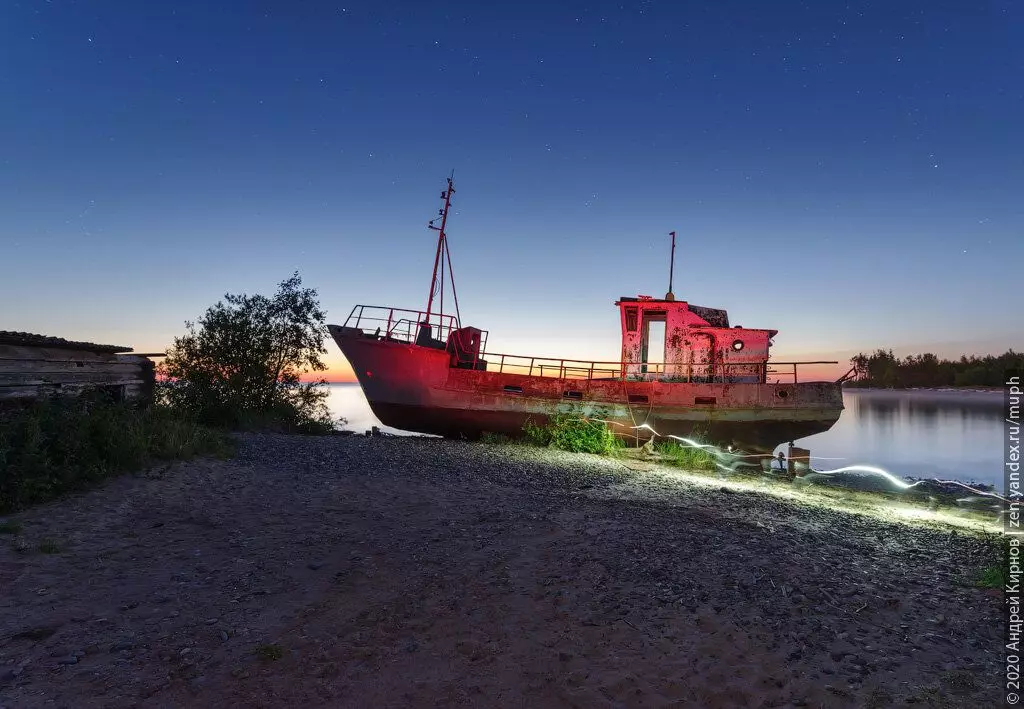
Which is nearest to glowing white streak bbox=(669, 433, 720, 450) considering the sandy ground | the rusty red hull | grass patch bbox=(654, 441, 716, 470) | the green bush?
grass patch bbox=(654, 441, 716, 470)

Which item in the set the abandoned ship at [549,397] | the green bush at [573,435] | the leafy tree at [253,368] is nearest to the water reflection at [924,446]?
the abandoned ship at [549,397]

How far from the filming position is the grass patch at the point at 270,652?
3.81m

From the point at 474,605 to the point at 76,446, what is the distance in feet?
25.1

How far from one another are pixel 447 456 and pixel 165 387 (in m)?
9.99

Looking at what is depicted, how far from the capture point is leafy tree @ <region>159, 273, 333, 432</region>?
53.5 feet

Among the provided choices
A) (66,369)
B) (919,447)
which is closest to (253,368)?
(66,369)

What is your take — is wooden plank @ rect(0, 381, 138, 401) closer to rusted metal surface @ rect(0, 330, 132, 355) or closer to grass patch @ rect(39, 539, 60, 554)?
rusted metal surface @ rect(0, 330, 132, 355)

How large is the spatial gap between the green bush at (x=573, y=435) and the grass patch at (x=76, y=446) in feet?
28.9

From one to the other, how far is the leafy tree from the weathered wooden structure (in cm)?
222

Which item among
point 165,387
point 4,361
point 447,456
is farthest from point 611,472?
point 165,387

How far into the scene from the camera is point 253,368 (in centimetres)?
1786

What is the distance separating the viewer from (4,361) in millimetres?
9742

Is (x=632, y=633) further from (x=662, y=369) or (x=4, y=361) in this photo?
(x=662, y=369)

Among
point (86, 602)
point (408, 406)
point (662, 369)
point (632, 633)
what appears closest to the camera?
point (632, 633)
